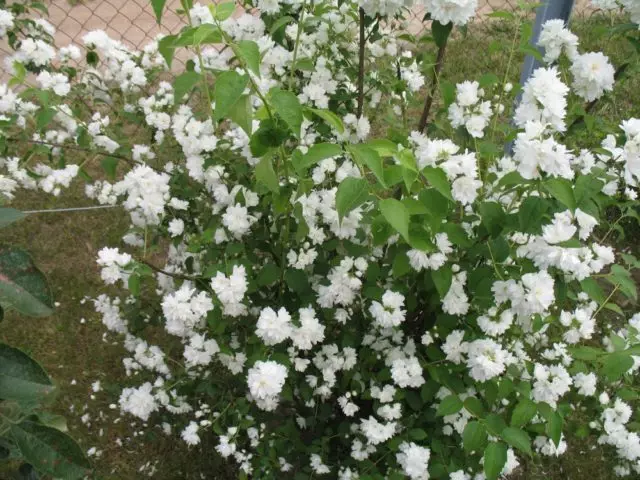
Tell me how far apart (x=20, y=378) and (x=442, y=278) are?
84cm

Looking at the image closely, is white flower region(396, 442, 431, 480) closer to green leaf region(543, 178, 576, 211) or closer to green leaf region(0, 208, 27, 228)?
green leaf region(543, 178, 576, 211)

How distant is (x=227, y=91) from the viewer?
40.6 inches

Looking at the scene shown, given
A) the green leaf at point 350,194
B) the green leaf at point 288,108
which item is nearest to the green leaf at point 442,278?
the green leaf at point 350,194

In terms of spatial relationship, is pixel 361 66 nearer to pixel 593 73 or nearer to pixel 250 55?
pixel 593 73

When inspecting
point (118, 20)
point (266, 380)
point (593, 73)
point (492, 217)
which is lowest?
point (266, 380)

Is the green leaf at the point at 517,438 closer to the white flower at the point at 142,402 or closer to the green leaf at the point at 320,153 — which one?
the green leaf at the point at 320,153

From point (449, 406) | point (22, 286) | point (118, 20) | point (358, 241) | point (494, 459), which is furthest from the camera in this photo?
point (118, 20)

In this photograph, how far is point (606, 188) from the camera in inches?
56.6

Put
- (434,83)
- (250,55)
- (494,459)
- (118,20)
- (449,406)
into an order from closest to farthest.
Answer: (250,55) → (494,459) → (449,406) → (434,83) → (118,20)

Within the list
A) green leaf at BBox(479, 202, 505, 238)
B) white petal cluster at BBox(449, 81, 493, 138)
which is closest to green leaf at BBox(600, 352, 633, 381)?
green leaf at BBox(479, 202, 505, 238)

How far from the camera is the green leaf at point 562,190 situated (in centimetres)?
114

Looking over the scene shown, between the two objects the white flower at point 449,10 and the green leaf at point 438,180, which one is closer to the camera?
the green leaf at point 438,180

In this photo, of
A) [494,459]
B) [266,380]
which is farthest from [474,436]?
[266,380]

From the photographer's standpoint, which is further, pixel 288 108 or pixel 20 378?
pixel 288 108
